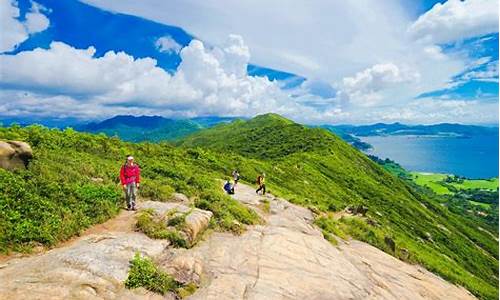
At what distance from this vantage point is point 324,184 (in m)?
78.1

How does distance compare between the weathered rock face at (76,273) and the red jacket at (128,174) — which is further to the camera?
the red jacket at (128,174)

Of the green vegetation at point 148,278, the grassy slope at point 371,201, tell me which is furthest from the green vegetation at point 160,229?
the grassy slope at point 371,201

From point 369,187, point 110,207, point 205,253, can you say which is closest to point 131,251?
point 205,253

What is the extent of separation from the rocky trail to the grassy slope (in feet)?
35.8

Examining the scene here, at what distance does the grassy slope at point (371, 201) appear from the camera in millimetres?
41969

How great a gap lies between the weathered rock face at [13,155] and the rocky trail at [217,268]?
5.92 metres

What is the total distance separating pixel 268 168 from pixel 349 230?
39571 mm

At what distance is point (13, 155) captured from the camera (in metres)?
19.0

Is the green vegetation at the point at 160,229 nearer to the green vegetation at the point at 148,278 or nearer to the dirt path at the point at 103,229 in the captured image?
the dirt path at the point at 103,229

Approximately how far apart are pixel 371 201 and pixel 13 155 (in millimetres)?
82253

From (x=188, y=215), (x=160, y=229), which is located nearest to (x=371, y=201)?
(x=188, y=215)

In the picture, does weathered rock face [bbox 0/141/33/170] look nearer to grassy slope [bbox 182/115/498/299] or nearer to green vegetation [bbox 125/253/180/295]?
green vegetation [bbox 125/253/180/295]

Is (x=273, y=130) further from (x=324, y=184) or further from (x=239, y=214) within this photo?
(x=239, y=214)

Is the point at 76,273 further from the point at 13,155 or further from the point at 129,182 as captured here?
the point at 13,155
